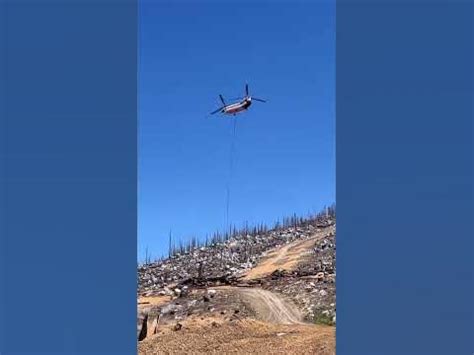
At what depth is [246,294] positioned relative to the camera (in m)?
9.02

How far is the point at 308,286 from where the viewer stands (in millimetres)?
8969

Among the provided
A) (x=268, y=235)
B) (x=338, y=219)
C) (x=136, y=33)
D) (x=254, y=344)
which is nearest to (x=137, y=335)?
(x=254, y=344)

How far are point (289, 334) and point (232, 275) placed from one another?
3.45 feet

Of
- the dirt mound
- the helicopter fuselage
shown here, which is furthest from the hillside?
the helicopter fuselage

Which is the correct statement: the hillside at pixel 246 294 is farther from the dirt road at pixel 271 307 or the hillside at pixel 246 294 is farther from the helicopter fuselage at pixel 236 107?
the helicopter fuselage at pixel 236 107

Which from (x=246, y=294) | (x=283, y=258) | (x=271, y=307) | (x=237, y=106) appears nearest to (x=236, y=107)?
(x=237, y=106)

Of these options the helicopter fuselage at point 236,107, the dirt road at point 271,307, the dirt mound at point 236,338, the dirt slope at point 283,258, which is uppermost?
the helicopter fuselage at point 236,107

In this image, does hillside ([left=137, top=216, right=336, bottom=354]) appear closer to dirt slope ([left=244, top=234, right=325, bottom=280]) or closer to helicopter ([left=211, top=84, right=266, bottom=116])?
dirt slope ([left=244, top=234, right=325, bottom=280])

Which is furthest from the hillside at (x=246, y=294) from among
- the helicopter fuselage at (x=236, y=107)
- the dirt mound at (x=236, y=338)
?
the helicopter fuselage at (x=236, y=107)

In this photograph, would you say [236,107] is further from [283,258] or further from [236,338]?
[236,338]

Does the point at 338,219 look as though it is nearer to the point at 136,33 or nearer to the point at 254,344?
the point at 254,344

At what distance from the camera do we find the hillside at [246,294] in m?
8.75

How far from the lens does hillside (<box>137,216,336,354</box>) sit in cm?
875

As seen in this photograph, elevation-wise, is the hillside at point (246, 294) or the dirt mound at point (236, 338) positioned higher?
the hillside at point (246, 294)
